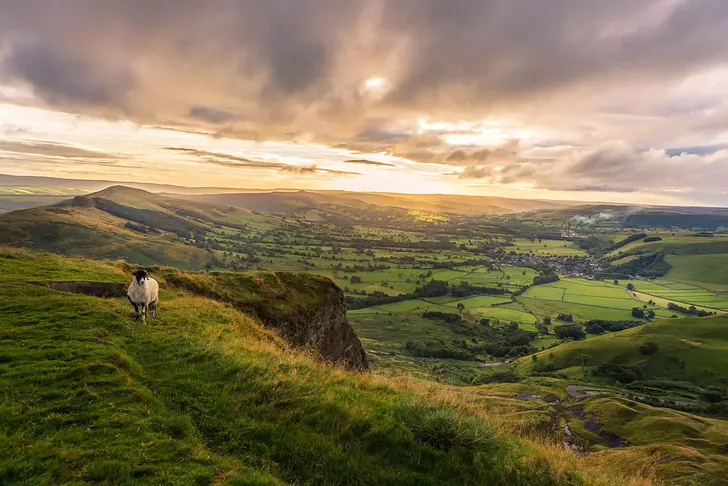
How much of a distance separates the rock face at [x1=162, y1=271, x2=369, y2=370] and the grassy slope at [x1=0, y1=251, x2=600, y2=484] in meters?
15.2

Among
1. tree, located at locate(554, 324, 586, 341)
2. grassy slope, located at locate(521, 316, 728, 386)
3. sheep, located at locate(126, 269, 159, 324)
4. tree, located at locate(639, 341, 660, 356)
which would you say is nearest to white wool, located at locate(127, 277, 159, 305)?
sheep, located at locate(126, 269, 159, 324)

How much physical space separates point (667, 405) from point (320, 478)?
5629 inches

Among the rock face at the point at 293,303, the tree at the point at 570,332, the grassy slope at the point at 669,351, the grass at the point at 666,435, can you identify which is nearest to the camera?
the rock face at the point at 293,303

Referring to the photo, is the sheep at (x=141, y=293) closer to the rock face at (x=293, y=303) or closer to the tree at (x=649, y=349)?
the rock face at (x=293, y=303)

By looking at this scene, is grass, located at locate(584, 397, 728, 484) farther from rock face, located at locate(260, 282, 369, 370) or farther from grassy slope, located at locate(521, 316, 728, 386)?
rock face, located at locate(260, 282, 369, 370)

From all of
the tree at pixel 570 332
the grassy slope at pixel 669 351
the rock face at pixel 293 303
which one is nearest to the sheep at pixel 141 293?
the rock face at pixel 293 303

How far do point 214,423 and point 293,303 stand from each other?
2598 centimetres

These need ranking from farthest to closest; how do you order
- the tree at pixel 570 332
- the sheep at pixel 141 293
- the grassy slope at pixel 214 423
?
1. the tree at pixel 570 332
2. the sheep at pixel 141 293
3. the grassy slope at pixel 214 423

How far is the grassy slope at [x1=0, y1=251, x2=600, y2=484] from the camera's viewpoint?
7.50 m

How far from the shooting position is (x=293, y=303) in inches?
1387

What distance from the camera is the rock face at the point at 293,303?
98.9ft

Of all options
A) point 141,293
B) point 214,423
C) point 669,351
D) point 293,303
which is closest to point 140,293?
point 141,293

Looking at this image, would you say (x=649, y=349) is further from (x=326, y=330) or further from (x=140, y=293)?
(x=140, y=293)

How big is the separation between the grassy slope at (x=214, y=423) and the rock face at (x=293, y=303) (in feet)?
49.9
